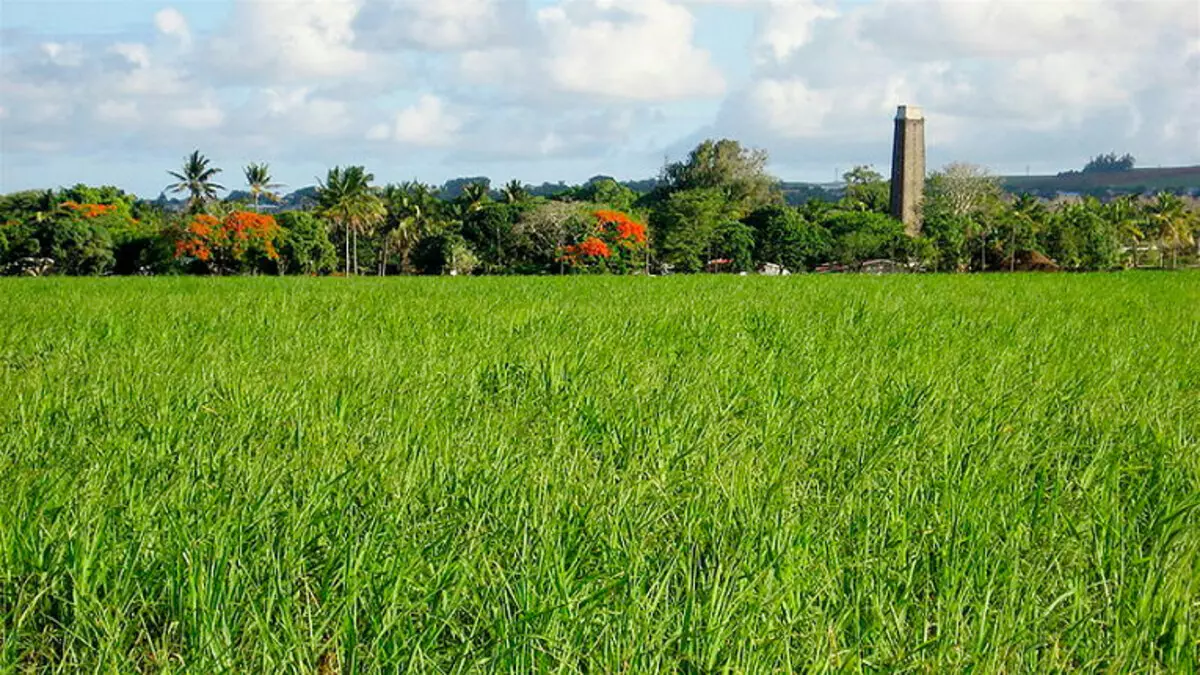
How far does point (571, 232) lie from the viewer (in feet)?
210

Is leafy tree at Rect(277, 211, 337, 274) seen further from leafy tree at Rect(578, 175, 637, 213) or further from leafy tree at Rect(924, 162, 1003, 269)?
leafy tree at Rect(924, 162, 1003, 269)

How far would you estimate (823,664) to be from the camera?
6.44ft

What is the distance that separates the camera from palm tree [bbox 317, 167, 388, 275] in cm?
7725

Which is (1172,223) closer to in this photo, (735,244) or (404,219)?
(735,244)

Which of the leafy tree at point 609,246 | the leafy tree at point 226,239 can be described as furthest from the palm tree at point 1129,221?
the leafy tree at point 226,239

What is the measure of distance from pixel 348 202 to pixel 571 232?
20592mm

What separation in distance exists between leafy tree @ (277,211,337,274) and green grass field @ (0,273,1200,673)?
55.1 metres

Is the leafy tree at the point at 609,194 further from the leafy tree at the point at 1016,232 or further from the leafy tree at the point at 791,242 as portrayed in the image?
the leafy tree at the point at 1016,232

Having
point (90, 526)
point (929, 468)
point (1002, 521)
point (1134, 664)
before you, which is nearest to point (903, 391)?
point (929, 468)

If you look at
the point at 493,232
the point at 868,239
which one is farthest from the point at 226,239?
the point at 868,239

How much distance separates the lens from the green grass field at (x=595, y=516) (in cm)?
208

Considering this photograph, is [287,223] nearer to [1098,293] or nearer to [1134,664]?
[1098,293]

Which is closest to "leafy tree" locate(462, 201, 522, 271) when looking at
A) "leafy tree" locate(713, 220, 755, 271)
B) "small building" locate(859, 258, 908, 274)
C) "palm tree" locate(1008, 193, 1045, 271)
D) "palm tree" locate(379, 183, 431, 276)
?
"palm tree" locate(379, 183, 431, 276)

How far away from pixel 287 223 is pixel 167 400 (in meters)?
60.0
